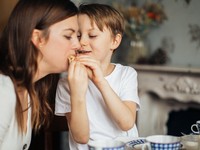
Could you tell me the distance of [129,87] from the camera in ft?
4.85

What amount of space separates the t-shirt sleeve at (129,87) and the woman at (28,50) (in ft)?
0.88

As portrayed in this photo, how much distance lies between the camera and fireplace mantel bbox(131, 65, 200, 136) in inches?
125

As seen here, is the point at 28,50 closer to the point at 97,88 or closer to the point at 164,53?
the point at 97,88

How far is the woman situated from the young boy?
3.1 inches

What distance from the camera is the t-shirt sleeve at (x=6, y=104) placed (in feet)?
3.71

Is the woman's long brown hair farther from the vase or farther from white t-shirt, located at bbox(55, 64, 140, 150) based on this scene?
the vase

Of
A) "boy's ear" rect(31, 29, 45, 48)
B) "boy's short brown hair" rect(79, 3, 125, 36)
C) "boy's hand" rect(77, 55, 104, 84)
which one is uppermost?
"boy's short brown hair" rect(79, 3, 125, 36)

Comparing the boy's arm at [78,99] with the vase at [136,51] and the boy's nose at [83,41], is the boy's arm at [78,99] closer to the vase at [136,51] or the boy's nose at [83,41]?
the boy's nose at [83,41]

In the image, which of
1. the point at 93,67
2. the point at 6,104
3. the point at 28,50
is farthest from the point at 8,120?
the point at 93,67

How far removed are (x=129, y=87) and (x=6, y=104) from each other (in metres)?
0.52

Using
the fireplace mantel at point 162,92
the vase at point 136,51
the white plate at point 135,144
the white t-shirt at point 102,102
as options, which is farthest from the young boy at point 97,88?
the vase at point 136,51

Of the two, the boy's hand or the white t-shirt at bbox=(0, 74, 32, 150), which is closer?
the white t-shirt at bbox=(0, 74, 32, 150)

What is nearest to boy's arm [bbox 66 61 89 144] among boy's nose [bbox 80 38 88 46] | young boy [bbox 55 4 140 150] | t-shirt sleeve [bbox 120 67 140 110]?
young boy [bbox 55 4 140 150]

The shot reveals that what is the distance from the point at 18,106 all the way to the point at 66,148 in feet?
5.58
